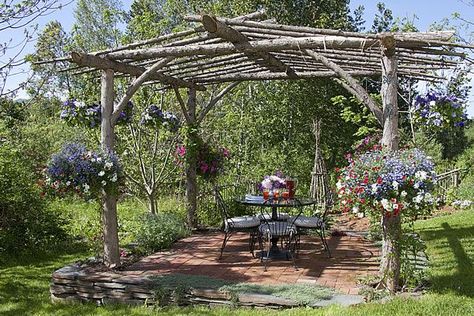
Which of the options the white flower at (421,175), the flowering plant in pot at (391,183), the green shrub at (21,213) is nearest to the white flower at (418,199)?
the flowering plant in pot at (391,183)

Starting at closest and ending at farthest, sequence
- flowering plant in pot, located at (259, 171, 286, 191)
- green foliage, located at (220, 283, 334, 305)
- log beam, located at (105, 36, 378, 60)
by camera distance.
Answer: green foliage, located at (220, 283, 334, 305), log beam, located at (105, 36, 378, 60), flowering plant in pot, located at (259, 171, 286, 191)

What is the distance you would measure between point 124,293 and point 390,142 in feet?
9.67

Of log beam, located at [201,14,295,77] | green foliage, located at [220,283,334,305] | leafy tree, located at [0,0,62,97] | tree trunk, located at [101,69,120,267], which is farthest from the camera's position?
tree trunk, located at [101,69,120,267]

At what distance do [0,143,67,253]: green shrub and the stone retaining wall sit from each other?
2.28 m

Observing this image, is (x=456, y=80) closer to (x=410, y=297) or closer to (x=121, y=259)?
(x=410, y=297)

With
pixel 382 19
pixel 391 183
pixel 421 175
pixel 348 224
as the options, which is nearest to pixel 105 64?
pixel 391 183

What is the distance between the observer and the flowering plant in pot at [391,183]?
385cm

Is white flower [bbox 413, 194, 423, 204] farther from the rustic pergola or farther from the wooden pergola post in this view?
the wooden pergola post

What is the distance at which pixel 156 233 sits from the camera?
Result: 653cm

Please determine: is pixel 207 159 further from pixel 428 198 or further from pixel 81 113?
pixel 428 198

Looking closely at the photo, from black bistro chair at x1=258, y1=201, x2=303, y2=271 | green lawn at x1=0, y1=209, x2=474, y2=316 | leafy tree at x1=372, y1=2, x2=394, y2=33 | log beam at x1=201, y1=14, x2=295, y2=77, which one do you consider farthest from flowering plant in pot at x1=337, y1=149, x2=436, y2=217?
leafy tree at x1=372, y1=2, x2=394, y2=33

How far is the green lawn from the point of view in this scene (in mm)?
3916

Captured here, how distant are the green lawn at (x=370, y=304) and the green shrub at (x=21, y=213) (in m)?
0.28

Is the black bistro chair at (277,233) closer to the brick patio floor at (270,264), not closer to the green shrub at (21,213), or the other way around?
the brick patio floor at (270,264)
